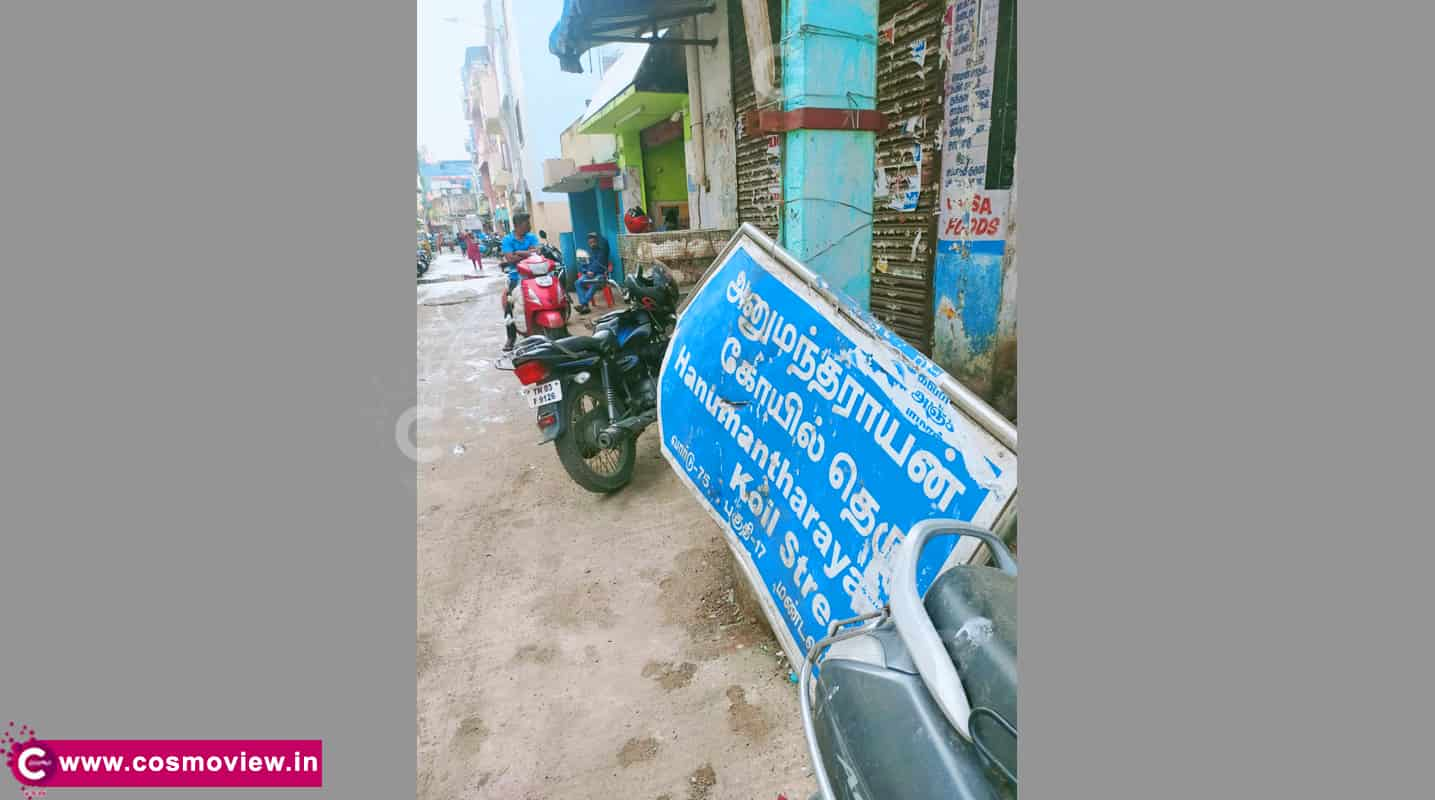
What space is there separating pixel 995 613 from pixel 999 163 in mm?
3480

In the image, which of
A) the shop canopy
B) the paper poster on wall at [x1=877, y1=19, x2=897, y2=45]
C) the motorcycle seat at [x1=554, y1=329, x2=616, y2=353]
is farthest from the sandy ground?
the shop canopy

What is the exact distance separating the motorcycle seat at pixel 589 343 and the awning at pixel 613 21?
11.2ft

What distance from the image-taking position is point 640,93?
311 inches

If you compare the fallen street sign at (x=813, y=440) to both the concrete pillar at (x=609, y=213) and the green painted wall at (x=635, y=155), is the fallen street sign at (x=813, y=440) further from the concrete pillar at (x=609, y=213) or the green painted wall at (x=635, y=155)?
the concrete pillar at (x=609, y=213)

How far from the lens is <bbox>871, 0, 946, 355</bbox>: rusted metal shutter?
161 inches

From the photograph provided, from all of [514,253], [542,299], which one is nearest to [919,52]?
[542,299]

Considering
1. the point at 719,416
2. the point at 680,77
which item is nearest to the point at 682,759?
the point at 719,416

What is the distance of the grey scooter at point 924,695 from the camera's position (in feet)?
2.97

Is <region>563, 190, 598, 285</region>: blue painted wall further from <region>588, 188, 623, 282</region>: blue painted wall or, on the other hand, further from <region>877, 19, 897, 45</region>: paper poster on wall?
<region>877, 19, 897, 45</region>: paper poster on wall

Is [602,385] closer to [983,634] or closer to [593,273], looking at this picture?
[983,634]

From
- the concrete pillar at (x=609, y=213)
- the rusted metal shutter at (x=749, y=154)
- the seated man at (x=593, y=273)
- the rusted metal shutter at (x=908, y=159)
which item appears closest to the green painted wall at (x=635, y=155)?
the seated man at (x=593, y=273)

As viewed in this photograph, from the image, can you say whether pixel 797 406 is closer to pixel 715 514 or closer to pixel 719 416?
pixel 719 416

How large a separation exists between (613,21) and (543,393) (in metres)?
4.21

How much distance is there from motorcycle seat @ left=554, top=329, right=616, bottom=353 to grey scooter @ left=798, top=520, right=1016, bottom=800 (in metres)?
2.57
